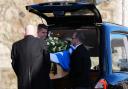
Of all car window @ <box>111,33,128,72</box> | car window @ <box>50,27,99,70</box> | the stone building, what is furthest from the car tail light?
the stone building

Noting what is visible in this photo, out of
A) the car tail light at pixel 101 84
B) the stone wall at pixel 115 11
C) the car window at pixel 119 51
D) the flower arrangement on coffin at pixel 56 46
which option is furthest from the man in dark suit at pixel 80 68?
the stone wall at pixel 115 11

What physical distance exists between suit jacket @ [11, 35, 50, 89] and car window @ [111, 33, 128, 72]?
43.9 inches

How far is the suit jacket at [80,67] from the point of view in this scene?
8.00 meters

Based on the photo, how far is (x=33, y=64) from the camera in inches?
302

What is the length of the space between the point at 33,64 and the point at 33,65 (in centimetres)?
1

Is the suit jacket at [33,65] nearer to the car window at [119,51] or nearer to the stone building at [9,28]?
the car window at [119,51]

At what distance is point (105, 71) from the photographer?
8031 mm

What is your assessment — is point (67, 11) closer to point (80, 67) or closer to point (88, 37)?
point (88, 37)

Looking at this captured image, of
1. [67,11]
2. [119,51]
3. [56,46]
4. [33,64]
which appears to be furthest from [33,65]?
[119,51]

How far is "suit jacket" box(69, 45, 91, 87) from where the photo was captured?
8.00 metres

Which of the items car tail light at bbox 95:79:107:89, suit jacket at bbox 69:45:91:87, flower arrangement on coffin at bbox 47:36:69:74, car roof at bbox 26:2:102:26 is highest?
car roof at bbox 26:2:102:26

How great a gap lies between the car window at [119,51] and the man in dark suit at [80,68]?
0.43m

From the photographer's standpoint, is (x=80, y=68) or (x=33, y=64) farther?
(x=80, y=68)

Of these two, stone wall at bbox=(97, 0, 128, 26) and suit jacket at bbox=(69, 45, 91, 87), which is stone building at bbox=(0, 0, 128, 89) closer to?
stone wall at bbox=(97, 0, 128, 26)
